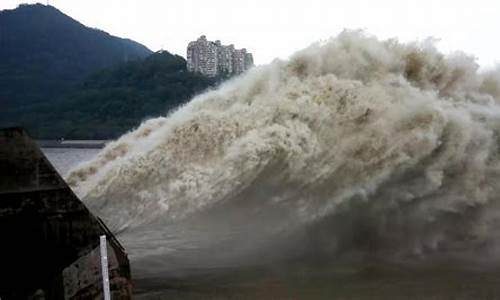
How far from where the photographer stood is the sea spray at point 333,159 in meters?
15.4

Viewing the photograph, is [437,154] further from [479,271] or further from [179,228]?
[179,228]

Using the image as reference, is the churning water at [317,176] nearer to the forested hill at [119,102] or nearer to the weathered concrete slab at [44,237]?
the weathered concrete slab at [44,237]

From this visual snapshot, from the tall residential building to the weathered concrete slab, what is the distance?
441 ft

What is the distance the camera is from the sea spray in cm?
1535

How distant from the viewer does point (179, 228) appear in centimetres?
1571

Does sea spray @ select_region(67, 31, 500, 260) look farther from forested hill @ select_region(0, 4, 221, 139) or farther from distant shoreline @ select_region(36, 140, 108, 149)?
forested hill @ select_region(0, 4, 221, 139)

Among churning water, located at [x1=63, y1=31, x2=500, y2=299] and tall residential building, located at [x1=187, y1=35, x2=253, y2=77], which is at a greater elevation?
tall residential building, located at [x1=187, y1=35, x2=253, y2=77]

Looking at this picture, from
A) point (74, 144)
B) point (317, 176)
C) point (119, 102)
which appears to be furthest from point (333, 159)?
point (119, 102)

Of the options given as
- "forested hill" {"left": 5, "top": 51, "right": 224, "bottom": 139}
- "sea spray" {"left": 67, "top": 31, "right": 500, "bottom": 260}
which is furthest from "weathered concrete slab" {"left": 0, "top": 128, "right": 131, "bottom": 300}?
"forested hill" {"left": 5, "top": 51, "right": 224, "bottom": 139}

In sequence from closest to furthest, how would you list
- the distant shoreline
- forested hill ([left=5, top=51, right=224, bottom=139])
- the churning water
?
the churning water < the distant shoreline < forested hill ([left=5, top=51, right=224, bottom=139])

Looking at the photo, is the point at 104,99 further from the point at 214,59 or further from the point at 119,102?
the point at 214,59

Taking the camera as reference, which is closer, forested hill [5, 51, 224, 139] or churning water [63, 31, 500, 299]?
churning water [63, 31, 500, 299]

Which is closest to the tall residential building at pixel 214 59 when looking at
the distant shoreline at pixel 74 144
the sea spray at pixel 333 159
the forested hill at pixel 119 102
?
the forested hill at pixel 119 102

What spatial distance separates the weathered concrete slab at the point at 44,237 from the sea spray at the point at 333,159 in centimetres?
748
